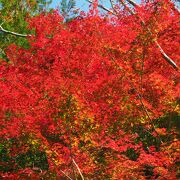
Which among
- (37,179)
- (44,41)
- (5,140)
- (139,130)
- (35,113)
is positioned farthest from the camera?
(44,41)

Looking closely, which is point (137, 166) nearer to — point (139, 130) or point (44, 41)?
point (139, 130)

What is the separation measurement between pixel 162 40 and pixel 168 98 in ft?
14.3

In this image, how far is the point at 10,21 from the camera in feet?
69.6

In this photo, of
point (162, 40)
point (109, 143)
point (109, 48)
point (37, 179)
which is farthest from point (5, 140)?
point (162, 40)

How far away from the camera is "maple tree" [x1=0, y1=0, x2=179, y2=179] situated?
7.75 m

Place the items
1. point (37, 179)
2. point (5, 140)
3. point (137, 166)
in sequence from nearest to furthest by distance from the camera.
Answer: point (137, 166)
point (37, 179)
point (5, 140)

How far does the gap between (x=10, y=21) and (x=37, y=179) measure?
13799 mm

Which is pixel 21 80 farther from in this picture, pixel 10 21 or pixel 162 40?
pixel 10 21

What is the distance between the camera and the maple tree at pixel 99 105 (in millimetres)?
7746

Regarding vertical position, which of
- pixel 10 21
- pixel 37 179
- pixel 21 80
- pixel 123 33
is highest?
pixel 10 21

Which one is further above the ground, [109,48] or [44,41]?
[44,41]

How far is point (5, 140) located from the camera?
1080 centimetres

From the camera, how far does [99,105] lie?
360 inches

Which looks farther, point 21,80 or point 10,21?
point 10,21
